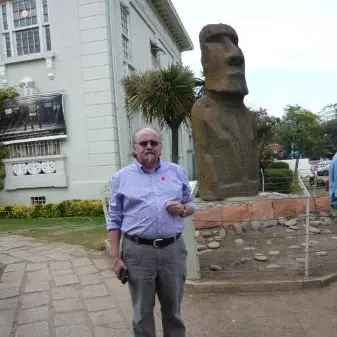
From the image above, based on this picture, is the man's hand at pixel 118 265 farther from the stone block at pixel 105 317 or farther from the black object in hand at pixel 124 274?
the stone block at pixel 105 317

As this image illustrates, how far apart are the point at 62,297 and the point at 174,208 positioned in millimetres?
2656

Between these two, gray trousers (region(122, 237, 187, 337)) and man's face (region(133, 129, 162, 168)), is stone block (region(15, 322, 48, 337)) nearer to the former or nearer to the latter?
gray trousers (region(122, 237, 187, 337))

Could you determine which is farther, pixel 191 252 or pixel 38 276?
pixel 38 276

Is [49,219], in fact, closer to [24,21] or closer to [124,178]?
[24,21]

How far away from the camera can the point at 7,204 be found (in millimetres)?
14031

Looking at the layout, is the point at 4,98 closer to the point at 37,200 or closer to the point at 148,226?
the point at 37,200

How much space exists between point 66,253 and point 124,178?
15.4 ft

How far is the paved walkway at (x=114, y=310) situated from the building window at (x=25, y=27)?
30.9 ft

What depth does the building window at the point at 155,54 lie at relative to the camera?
65.6 feet

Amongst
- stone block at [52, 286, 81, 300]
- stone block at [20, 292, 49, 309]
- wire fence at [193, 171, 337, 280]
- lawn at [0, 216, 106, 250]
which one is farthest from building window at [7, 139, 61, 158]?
stone block at [20, 292, 49, 309]

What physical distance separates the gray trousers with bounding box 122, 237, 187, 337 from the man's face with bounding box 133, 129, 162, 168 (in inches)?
21.8

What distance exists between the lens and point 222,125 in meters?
8.13

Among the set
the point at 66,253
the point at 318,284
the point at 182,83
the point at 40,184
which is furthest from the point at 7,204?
the point at 318,284

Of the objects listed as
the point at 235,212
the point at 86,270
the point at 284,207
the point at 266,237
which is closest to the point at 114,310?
the point at 86,270
